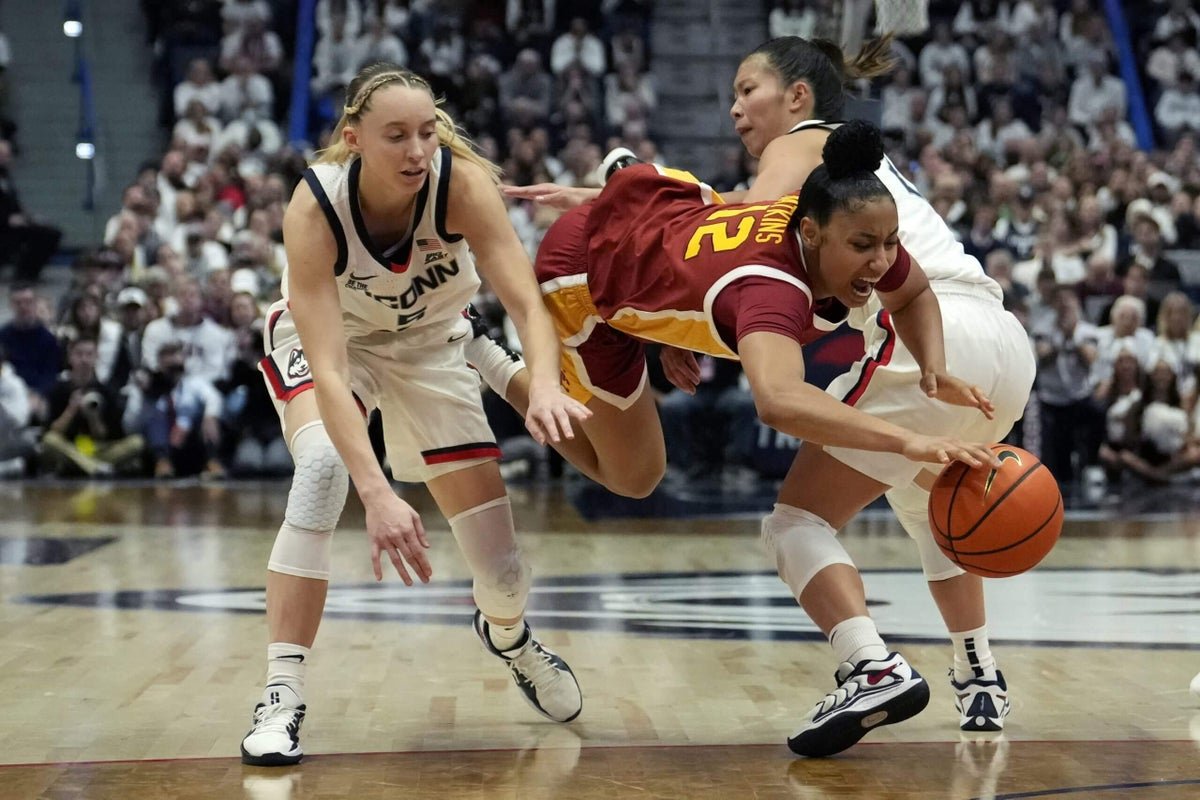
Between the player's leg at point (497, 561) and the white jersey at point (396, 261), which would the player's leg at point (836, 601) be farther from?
the white jersey at point (396, 261)

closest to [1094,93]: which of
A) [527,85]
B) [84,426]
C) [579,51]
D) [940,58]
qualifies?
[940,58]

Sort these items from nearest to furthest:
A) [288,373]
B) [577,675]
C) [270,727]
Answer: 1. [270,727]
2. [288,373]
3. [577,675]

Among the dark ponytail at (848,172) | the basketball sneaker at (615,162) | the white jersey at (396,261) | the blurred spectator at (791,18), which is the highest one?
the blurred spectator at (791,18)

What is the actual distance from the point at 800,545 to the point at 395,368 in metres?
1.23

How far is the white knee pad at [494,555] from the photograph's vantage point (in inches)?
170

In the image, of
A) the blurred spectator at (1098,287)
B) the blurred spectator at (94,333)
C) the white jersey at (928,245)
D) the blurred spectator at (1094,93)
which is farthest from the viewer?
the blurred spectator at (1094,93)

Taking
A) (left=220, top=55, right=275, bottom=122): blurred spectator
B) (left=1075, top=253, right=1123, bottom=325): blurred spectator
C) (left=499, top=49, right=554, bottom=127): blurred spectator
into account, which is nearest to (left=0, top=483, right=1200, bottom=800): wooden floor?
(left=1075, top=253, right=1123, bottom=325): blurred spectator

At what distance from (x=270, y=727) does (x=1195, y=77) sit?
14386mm

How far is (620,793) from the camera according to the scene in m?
3.52

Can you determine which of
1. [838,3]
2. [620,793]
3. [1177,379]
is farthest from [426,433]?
[1177,379]

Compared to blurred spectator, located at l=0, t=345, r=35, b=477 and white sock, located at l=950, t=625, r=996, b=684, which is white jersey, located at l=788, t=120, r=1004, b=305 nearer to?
white sock, located at l=950, t=625, r=996, b=684

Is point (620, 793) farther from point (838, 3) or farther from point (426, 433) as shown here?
point (838, 3)

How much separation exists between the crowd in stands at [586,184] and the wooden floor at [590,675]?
9.60ft

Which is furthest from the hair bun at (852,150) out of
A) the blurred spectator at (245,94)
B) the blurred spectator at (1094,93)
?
the blurred spectator at (1094,93)
